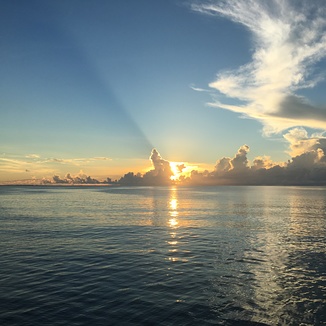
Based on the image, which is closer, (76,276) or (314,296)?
(314,296)

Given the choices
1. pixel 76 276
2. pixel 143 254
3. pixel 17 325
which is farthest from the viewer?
pixel 143 254

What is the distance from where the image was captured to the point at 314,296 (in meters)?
24.1

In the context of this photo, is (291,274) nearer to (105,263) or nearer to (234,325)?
(234,325)

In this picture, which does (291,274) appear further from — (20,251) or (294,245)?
(20,251)

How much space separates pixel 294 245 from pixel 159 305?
30.5 m

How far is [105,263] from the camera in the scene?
33.4m

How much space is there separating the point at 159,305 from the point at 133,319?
8.91 feet

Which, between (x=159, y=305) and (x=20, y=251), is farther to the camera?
(x=20, y=251)

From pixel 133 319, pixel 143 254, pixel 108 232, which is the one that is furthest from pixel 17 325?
pixel 108 232

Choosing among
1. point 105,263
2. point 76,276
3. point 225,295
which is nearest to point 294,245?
point 225,295

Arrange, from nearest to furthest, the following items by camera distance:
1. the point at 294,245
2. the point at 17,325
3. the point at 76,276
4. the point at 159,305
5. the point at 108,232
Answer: the point at 17,325
the point at 159,305
the point at 76,276
the point at 294,245
the point at 108,232

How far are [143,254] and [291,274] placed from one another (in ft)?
56.8

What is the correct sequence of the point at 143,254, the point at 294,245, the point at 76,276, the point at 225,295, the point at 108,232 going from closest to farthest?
the point at 225,295
the point at 76,276
the point at 143,254
the point at 294,245
the point at 108,232

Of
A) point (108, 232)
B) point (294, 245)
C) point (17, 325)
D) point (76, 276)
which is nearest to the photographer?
point (17, 325)
